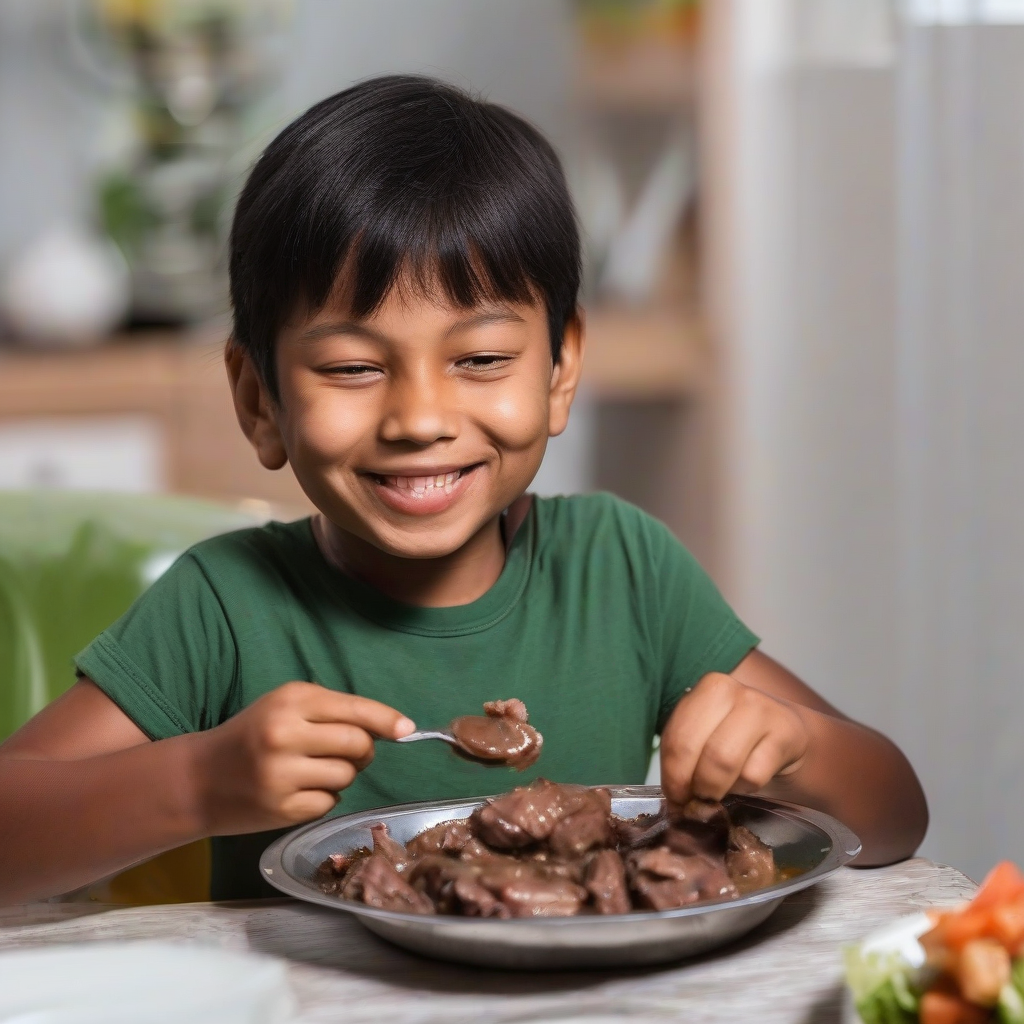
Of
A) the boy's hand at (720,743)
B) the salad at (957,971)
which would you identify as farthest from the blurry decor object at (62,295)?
the salad at (957,971)

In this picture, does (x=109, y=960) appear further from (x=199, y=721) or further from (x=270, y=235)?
(x=270, y=235)

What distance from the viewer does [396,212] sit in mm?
1012

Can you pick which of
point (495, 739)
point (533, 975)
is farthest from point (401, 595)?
point (533, 975)

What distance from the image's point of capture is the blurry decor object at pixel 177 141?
118 inches

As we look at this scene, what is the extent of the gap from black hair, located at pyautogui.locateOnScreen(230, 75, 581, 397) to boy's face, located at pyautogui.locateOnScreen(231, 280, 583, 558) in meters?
0.02

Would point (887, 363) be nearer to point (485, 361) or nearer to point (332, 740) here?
point (485, 361)

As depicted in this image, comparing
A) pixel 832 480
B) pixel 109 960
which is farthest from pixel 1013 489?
pixel 109 960

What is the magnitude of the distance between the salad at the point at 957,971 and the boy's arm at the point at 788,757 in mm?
175

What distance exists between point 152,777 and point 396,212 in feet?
1.37

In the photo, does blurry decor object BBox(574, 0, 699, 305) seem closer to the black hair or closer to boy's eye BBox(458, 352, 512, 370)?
the black hair

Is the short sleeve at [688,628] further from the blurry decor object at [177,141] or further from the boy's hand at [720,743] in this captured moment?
the blurry decor object at [177,141]

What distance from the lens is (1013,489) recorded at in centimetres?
175

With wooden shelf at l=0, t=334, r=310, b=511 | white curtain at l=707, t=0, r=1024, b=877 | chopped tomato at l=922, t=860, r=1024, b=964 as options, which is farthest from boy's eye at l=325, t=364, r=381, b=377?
wooden shelf at l=0, t=334, r=310, b=511

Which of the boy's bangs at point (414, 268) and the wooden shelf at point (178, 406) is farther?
the wooden shelf at point (178, 406)
